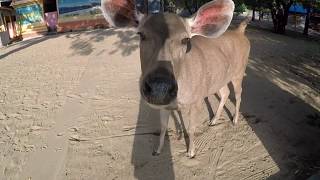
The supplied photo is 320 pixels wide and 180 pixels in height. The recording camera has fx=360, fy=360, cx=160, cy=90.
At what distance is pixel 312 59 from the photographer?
11172 mm

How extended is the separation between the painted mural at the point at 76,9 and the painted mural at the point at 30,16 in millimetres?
2666

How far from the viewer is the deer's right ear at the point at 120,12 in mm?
4188

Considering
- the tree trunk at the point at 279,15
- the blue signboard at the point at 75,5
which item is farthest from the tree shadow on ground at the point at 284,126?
the blue signboard at the point at 75,5

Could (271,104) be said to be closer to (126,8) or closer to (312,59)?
(126,8)

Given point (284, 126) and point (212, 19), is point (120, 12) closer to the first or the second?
point (212, 19)

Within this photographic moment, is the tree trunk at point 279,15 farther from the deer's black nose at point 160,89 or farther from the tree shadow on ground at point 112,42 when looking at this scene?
the deer's black nose at point 160,89

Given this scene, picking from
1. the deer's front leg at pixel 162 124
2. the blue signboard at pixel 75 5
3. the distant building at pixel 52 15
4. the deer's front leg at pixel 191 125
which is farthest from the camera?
the blue signboard at pixel 75 5

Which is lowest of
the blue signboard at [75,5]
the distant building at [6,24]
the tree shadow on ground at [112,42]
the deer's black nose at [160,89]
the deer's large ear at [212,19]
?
the distant building at [6,24]

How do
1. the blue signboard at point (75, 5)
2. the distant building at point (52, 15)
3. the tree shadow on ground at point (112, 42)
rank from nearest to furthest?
the tree shadow on ground at point (112, 42) → the distant building at point (52, 15) → the blue signboard at point (75, 5)

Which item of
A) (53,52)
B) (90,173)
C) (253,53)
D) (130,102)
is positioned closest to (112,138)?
(90,173)

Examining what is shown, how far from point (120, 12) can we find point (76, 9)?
18.8 metres

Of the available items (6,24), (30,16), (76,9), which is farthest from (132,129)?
(6,24)

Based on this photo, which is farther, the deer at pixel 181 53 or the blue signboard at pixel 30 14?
the blue signboard at pixel 30 14

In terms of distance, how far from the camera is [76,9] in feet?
72.2
